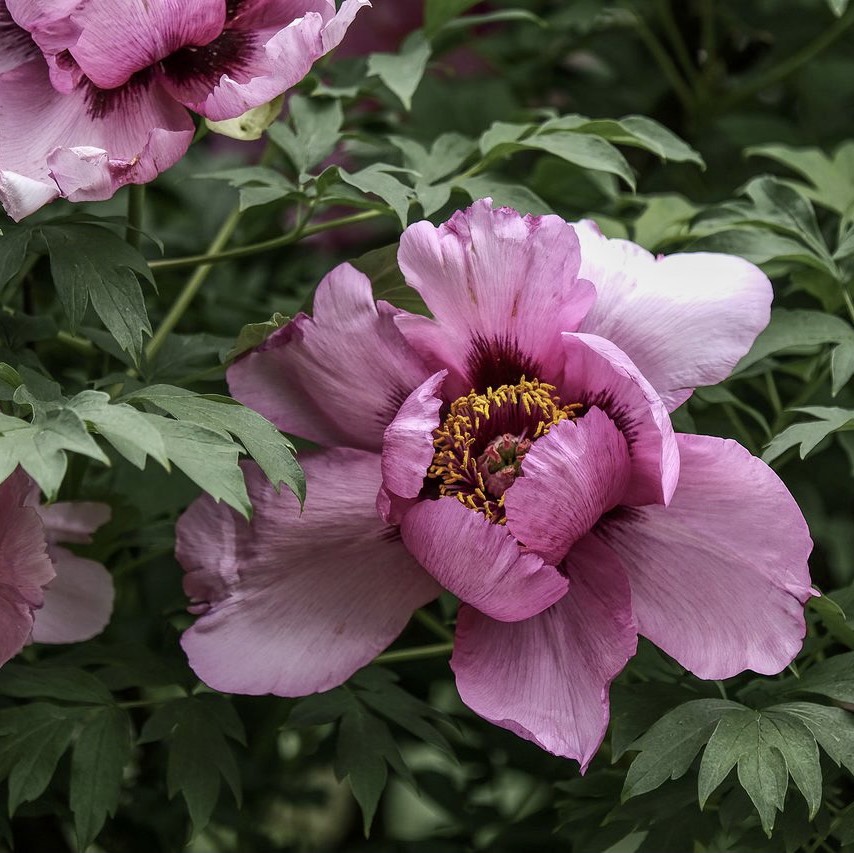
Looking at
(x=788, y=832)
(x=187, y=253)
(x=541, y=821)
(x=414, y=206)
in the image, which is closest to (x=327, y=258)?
(x=187, y=253)

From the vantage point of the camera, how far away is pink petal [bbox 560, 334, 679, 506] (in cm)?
66

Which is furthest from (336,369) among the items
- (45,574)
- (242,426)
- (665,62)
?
(665,62)

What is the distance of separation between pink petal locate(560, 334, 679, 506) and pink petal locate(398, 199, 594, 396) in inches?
0.7

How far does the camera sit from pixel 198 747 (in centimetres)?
78

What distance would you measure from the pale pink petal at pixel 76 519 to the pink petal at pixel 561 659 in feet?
0.87

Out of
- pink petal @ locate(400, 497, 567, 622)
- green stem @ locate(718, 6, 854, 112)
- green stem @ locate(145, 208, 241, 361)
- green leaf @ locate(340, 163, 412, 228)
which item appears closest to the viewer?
pink petal @ locate(400, 497, 567, 622)

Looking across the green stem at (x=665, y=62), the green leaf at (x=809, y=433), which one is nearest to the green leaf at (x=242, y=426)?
the green leaf at (x=809, y=433)

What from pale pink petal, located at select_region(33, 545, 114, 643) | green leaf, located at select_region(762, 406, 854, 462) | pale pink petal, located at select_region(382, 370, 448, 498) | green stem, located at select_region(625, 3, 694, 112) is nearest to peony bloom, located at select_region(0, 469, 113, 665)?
pale pink petal, located at select_region(33, 545, 114, 643)

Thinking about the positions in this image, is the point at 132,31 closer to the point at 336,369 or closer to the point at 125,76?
the point at 125,76

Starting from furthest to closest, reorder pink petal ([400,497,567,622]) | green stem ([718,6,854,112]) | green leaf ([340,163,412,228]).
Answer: green stem ([718,6,854,112]) < green leaf ([340,163,412,228]) < pink petal ([400,497,567,622])

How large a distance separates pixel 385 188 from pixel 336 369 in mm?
120

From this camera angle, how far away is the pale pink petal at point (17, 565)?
70 cm

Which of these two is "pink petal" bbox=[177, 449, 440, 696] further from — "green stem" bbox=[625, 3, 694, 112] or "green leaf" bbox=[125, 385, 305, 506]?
"green stem" bbox=[625, 3, 694, 112]

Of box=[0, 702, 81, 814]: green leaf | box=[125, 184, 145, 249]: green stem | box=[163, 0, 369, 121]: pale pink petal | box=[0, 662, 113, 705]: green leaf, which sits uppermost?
box=[163, 0, 369, 121]: pale pink petal
